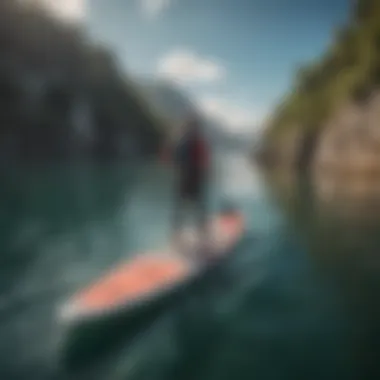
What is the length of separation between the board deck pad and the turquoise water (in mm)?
160

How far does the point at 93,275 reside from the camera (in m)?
3.48

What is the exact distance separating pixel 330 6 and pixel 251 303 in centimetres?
211

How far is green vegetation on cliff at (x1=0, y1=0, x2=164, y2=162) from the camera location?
4.18m

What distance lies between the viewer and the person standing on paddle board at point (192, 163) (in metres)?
3.26

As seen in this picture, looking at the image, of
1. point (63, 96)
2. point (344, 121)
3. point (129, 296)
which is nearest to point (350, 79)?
point (344, 121)

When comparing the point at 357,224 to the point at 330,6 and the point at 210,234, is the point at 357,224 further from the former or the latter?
the point at 330,6

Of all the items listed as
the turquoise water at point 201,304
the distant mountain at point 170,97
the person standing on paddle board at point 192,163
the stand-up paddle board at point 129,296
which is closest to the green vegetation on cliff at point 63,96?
the distant mountain at point 170,97

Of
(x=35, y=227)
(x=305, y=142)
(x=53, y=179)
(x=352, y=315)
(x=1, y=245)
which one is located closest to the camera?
(x=352, y=315)

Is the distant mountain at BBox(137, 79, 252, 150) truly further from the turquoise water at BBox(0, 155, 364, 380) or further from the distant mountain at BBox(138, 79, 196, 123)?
the turquoise water at BBox(0, 155, 364, 380)

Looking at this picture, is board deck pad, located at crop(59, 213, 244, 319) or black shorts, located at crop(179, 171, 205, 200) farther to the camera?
black shorts, located at crop(179, 171, 205, 200)

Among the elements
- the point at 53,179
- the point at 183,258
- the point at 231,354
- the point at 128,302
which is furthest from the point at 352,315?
the point at 53,179

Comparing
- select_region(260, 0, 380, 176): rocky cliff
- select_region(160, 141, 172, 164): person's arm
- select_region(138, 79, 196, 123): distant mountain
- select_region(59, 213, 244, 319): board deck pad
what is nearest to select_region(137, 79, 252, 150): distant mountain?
select_region(138, 79, 196, 123): distant mountain

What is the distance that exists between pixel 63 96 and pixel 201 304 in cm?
796

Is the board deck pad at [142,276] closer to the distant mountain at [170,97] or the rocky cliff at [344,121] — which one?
the distant mountain at [170,97]
